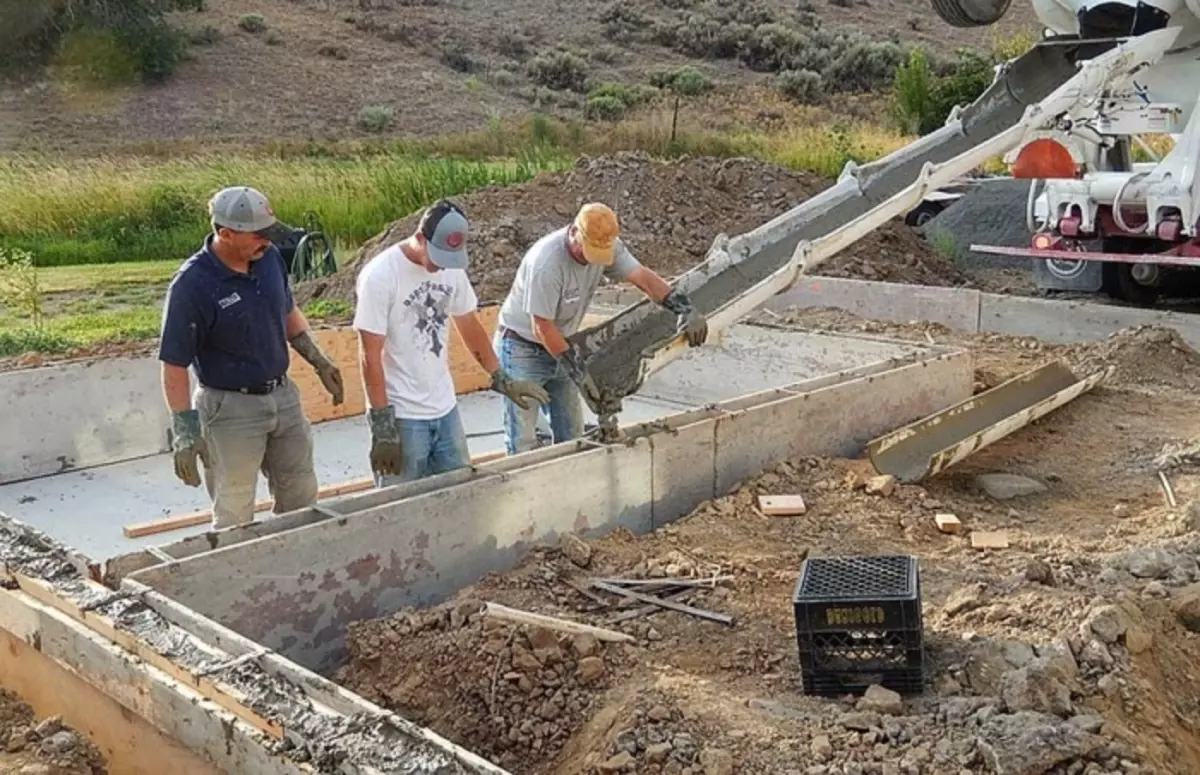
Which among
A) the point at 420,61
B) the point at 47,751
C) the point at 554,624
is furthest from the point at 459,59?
the point at 47,751

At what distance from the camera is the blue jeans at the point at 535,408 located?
245 inches

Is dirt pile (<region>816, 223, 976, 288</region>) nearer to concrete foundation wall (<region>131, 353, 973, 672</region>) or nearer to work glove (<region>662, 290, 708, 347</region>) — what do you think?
concrete foundation wall (<region>131, 353, 973, 672</region>)

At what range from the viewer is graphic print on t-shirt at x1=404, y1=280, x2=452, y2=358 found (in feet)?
17.3

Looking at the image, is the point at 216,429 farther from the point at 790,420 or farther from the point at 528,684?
the point at 790,420

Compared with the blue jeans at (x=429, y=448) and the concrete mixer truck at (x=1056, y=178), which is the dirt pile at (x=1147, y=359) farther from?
the blue jeans at (x=429, y=448)

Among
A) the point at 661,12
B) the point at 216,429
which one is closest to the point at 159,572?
the point at 216,429

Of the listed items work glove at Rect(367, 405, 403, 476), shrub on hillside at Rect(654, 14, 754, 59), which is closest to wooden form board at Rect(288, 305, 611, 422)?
work glove at Rect(367, 405, 403, 476)

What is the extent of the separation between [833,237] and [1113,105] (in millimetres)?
3214

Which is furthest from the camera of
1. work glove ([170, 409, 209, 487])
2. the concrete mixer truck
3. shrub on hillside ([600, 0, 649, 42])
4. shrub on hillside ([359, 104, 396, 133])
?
shrub on hillside ([600, 0, 649, 42])

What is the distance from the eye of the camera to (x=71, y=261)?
16297 millimetres

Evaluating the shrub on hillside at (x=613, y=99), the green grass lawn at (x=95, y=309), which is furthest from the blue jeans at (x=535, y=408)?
the shrub on hillside at (x=613, y=99)

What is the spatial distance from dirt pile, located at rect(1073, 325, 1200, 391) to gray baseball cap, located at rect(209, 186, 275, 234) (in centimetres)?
588

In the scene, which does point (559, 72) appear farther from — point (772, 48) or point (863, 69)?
point (863, 69)

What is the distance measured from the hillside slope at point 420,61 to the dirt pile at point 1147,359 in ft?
79.9
